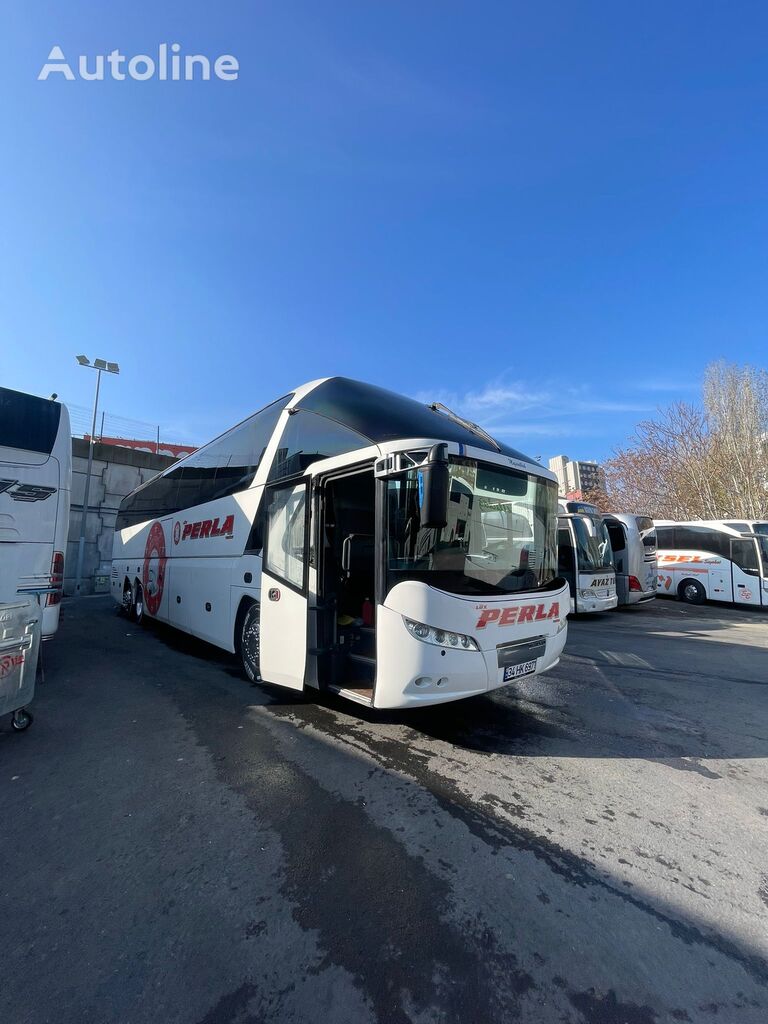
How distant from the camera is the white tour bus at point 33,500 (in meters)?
6.35

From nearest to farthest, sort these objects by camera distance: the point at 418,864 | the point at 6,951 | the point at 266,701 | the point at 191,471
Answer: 1. the point at 6,951
2. the point at 418,864
3. the point at 266,701
4. the point at 191,471

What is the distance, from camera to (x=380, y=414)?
182 inches

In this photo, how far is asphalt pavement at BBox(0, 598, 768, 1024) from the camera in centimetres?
189

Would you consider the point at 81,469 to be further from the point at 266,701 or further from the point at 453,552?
the point at 453,552

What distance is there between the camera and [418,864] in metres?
2.64

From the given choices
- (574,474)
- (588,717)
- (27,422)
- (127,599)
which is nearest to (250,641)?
(588,717)

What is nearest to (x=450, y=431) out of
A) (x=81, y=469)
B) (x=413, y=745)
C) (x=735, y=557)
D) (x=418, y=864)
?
(x=413, y=745)

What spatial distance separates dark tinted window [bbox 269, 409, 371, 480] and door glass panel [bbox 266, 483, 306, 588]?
11.7 inches

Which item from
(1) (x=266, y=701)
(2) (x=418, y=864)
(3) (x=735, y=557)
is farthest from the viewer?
(3) (x=735, y=557)

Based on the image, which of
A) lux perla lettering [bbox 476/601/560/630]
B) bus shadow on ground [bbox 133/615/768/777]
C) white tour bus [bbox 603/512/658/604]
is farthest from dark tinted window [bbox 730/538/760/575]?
lux perla lettering [bbox 476/601/560/630]

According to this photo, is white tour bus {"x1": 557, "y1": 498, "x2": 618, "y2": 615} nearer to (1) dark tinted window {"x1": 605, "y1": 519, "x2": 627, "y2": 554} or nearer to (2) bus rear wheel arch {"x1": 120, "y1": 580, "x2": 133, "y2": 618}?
(1) dark tinted window {"x1": 605, "y1": 519, "x2": 627, "y2": 554}

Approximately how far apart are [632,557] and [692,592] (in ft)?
15.7

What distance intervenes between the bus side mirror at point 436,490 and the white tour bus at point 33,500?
6.33m

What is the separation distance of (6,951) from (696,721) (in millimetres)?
6245
